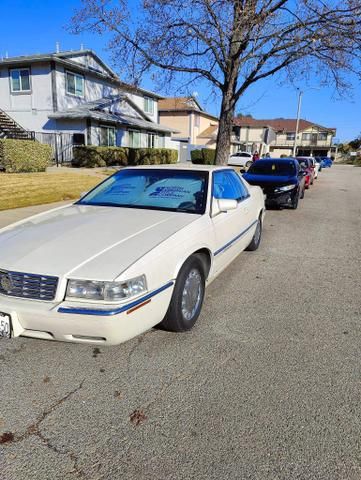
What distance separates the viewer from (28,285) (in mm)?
2518

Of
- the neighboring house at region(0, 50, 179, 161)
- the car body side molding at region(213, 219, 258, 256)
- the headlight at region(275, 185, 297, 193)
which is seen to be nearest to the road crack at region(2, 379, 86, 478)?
the car body side molding at region(213, 219, 258, 256)

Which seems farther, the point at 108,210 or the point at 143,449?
the point at 108,210

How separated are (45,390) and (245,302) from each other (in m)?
2.31

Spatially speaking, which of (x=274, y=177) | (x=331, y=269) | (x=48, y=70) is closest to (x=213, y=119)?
(x=48, y=70)

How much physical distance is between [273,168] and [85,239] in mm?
9192

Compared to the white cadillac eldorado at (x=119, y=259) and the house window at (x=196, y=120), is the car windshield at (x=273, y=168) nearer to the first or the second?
the white cadillac eldorado at (x=119, y=259)

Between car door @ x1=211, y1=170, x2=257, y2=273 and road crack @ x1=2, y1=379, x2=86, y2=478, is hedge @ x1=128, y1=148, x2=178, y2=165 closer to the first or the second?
car door @ x1=211, y1=170, x2=257, y2=273

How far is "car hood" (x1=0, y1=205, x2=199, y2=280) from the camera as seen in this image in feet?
8.36

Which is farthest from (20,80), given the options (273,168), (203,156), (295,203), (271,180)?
(295,203)

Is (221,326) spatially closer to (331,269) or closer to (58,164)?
(331,269)

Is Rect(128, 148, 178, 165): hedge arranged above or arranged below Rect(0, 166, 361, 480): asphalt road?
above

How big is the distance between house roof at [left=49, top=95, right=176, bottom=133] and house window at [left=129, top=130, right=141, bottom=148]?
65 centimetres

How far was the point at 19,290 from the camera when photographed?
8.32 ft

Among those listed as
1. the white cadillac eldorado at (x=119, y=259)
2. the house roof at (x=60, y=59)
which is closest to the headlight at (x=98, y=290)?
the white cadillac eldorado at (x=119, y=259)
